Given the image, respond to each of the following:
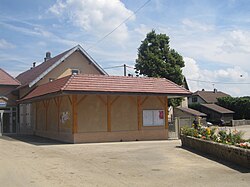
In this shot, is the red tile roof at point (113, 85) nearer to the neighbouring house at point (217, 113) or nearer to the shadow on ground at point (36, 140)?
the shadow on ground at point (36, 140)

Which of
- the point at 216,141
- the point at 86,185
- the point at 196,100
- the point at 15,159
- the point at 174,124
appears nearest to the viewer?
the point at 86,185

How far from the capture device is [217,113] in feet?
202

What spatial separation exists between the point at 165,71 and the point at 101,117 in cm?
1735

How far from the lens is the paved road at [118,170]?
937 centimetres

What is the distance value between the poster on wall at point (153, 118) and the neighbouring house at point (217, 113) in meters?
36.2

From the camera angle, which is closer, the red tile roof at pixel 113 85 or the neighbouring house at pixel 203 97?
the red tile roof at pixel 113 85

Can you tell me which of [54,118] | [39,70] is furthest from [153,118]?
[39,70]

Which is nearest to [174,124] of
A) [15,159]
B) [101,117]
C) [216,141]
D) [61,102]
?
[101,117]

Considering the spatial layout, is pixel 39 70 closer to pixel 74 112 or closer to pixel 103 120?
pixel 103 120

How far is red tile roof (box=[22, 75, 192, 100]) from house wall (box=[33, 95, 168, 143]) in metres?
0.82

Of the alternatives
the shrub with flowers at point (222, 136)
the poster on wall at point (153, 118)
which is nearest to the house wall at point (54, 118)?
the poster on wall at point (153, 118)

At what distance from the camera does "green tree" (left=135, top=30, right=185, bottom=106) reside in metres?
38.4

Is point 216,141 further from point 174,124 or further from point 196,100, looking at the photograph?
point 196,100

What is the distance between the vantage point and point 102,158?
14.2 metres
